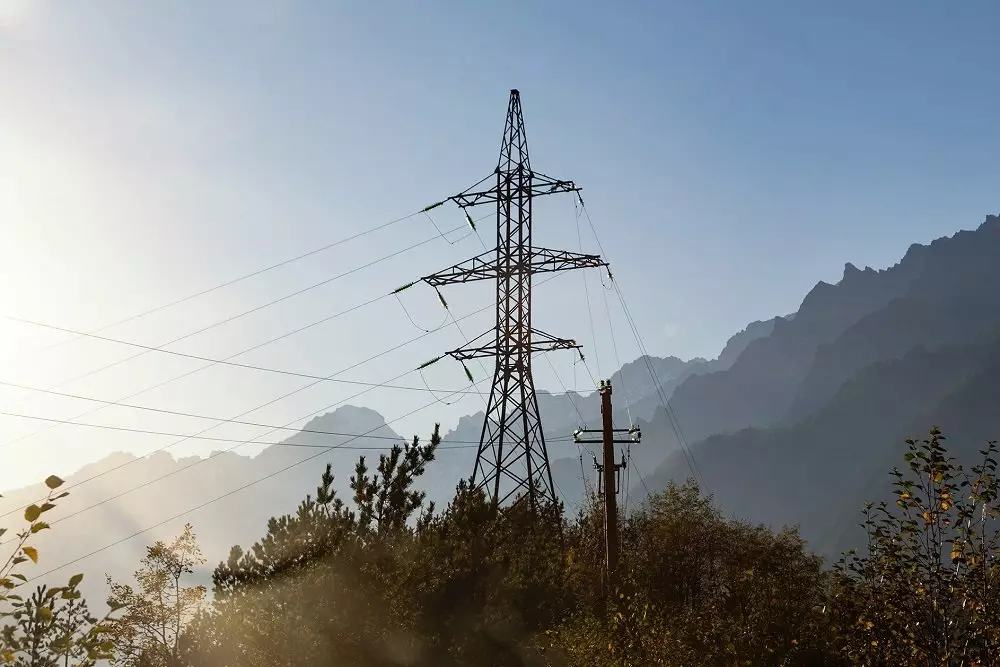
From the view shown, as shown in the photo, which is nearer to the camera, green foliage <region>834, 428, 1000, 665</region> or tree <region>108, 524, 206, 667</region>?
green foliage <region>834, 428, 1000, 665</region>

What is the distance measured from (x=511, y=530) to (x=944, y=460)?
1132 cm

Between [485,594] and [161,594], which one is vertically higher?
[485,594]

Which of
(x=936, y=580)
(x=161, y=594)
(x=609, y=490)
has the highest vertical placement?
(x=609, y=490)

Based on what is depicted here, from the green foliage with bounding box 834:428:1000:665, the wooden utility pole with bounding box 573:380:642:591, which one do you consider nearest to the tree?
the wooden utility pole with bounding box 573:380:642:591

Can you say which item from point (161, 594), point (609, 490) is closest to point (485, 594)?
point (609, 490)

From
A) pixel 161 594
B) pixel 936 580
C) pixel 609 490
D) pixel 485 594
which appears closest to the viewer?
pixel 936 580

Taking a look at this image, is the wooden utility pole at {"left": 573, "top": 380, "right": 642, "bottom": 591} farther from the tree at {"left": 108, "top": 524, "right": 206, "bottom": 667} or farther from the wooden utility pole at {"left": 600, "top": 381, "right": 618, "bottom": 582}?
the tree at {"left": 108, "top": 524, "right": 206, "bottom": 667}

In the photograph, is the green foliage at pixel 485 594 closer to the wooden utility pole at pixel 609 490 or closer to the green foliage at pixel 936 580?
the green foliage at pixel 936 580

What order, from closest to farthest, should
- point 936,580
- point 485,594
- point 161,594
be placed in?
point 936,580, point 485,594, point 161,594

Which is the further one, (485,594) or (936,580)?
(485,594)

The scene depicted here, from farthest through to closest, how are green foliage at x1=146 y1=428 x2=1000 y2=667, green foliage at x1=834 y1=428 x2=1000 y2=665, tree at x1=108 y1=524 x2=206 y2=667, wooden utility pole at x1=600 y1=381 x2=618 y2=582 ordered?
1. tree at x1=108 y1=524 x2=206 y2=667
2. wooden utility pole at x1=600 y1=381 x2=618 y2=582
3. green foliage at x1=146 y1=428 x2=1000 y2=667
4. green foliage at x1=834 y1=428 x2=1000 y2=665

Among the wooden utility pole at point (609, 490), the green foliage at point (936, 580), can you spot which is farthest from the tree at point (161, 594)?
the green foliage at point (936, 580)

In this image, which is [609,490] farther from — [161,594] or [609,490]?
[161,594]

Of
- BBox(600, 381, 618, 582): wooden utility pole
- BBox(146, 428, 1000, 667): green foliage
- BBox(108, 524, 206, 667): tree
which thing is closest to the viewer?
BBox(146, 428, 1000, 667): green foliage
